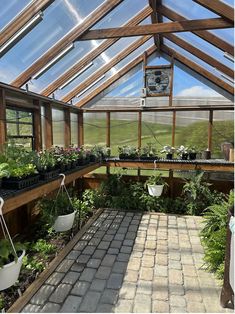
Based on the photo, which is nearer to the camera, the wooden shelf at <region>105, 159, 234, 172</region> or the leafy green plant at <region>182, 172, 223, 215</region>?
the wooden shelf at <region>105, 159, 234, 172</region>

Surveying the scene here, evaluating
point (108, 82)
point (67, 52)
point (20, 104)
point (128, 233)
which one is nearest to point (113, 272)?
point (128, 233)

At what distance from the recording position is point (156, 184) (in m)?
5.45

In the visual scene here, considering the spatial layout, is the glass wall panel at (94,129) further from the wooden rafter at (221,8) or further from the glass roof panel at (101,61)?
the wooden rafter at (221,8)

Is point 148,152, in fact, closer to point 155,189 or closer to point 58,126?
point 155,189

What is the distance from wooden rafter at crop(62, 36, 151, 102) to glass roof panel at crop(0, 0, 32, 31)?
239cm

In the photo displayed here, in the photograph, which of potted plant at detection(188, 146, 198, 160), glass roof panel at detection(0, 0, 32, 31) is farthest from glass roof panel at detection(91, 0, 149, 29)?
potted plant at detection(188, 146, 198, 160)

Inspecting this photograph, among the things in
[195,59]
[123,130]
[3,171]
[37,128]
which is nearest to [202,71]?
[195,59]

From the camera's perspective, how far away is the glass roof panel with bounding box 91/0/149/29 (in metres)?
3.60

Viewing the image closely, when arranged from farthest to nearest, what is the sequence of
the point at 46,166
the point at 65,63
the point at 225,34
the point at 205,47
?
the point at 205,47
the point at 65,63
the point at 225,34
the point at 46,166

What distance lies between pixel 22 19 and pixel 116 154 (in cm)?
396

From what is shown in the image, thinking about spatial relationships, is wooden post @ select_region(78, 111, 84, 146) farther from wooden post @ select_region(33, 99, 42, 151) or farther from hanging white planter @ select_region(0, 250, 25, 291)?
hanging white planter @ select_region(0, 250, 25, 291)

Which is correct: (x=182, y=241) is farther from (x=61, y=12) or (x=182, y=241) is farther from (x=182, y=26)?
(x=61, y=12)

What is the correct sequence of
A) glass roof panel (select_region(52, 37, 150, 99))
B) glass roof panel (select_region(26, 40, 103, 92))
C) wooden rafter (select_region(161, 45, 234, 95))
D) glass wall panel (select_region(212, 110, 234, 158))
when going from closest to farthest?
glass roof panel (select_region(26, 40, 103, 92)), glass roof panel (select_region(52, 37, 150, 99)), wooden rafter (select_region(161, 45, 234, 95)), glass wall panel (select_region(212, 110, 234, 158))

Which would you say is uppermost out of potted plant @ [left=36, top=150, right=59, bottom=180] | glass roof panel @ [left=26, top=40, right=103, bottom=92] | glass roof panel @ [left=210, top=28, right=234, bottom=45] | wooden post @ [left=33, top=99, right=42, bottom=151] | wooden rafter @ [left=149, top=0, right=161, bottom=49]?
wooden rafter @ [left=149, top=0, right=161, bottom=49]
